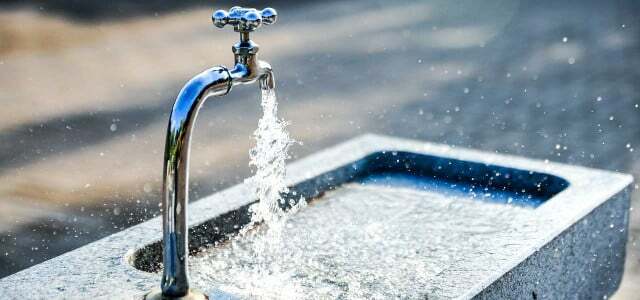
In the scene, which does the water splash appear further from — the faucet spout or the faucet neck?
the faucet spout

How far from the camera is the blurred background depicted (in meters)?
5.63

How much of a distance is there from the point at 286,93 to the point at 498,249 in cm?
588

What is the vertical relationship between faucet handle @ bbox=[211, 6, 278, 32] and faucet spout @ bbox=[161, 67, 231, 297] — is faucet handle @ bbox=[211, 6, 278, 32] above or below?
above

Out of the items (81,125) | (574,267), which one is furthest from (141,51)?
(574,267)

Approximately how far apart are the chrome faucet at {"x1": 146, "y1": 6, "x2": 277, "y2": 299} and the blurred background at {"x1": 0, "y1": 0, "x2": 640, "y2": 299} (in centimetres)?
263

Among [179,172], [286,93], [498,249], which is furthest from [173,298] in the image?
[286,93]

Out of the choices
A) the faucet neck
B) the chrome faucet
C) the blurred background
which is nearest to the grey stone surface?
the chrome faucet

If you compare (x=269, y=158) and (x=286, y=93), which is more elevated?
(x=286, y=93)

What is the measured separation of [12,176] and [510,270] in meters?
4.20

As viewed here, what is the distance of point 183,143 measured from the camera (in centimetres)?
210

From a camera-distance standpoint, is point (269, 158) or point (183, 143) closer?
point (183, 143)

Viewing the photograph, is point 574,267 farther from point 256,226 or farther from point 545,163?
point 256,226

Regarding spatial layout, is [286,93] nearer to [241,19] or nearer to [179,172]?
[241,19]

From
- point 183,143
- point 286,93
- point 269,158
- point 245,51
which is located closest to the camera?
point 183,143
